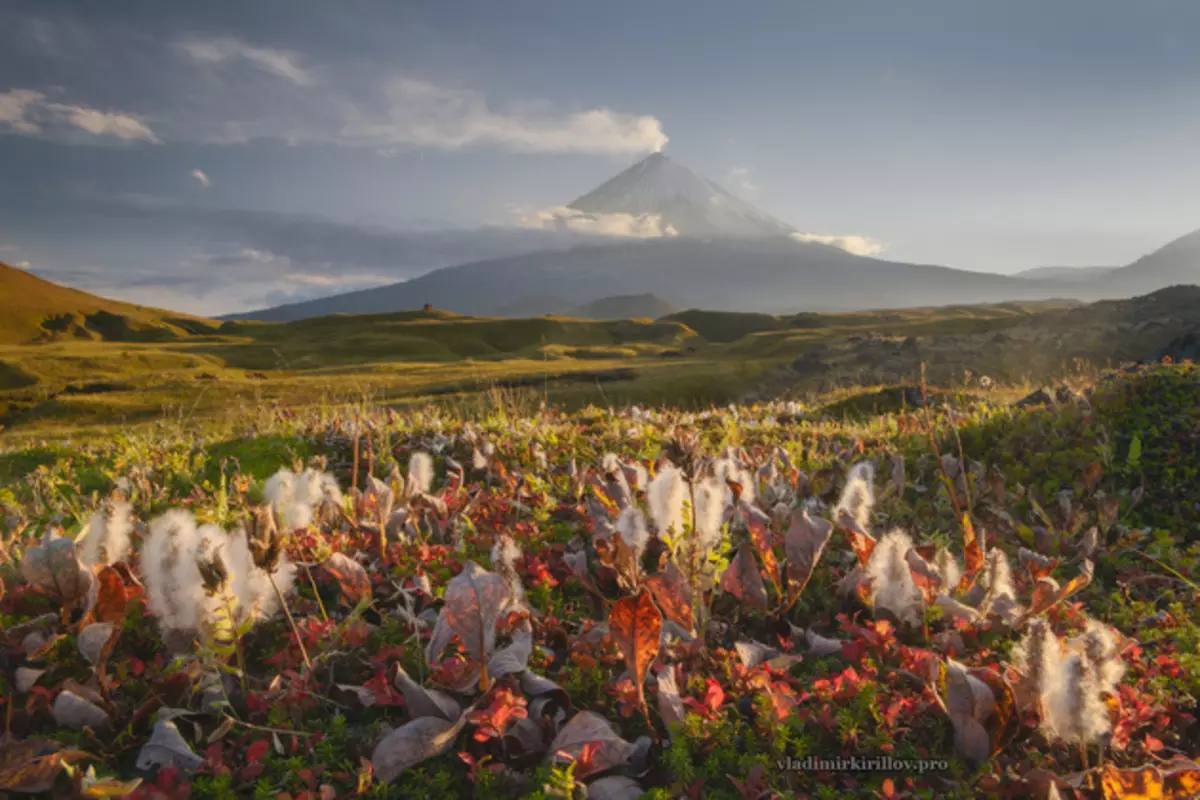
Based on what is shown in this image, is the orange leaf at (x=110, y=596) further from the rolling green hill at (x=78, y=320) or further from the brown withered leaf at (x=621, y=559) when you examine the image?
the rolling green hill at (x=78, y=320)

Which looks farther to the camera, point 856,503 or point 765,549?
point 856,503

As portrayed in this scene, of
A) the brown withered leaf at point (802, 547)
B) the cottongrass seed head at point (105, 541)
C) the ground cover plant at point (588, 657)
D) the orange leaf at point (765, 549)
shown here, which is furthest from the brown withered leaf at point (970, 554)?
the cottongrass seed head at point (105, 541)

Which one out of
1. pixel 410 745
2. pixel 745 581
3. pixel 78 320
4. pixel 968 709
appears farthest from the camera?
pixel 78 320

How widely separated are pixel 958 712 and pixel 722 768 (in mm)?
Result: 861

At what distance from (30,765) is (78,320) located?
176130 mm

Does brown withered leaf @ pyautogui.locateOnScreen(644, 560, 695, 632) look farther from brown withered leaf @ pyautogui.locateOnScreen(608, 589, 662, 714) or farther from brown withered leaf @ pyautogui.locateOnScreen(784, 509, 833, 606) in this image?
brown withered leaf @ pyautogui.locateOnScreen(784, 509, 833, 606)

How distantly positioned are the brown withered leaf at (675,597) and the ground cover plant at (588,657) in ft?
0.04

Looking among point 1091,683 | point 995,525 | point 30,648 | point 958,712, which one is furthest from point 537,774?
point 995,525

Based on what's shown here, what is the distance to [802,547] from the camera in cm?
324

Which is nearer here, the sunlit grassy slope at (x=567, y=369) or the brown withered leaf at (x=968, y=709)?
the brown withered leaf at (x=968, y=709)

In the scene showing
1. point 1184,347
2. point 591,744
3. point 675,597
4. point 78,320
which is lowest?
point 591,744

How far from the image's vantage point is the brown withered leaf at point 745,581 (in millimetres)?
3268

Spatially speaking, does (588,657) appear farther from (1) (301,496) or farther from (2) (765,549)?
(1) (301,496)

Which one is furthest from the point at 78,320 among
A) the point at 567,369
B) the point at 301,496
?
the point at 301,496
